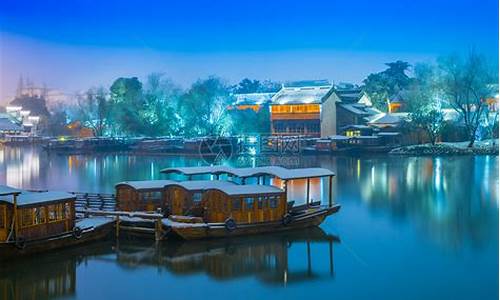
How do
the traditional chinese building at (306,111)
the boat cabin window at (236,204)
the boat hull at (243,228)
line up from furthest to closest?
the traditional chinese building at (306,111) → the boat cabin window at (236,204) → the boat hull at (243,228)

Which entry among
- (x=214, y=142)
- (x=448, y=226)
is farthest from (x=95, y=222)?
(x=214, y=142)

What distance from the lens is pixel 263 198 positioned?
900cm

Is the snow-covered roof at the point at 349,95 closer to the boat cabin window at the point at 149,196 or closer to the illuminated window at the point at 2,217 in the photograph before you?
the boat cabin window at the point at 149,196

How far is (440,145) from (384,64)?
152 inches

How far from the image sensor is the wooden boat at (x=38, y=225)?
25.0 ft

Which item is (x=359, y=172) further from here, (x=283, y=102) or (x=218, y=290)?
(x=218, y=290)

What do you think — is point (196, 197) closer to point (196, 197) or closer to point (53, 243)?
point (196, 197)

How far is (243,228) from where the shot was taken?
8.82 m

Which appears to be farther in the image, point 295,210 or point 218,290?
point 295,210

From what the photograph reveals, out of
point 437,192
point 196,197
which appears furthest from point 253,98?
point 196,197

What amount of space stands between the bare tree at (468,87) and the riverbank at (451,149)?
196 millimetres

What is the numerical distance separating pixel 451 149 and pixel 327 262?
1053 centimetres

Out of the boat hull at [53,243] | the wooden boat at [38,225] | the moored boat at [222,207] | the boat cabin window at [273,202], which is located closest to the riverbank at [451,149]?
the moored boat at [222,207]

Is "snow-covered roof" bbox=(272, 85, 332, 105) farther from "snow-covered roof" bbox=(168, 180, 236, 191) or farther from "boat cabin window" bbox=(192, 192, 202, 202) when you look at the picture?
"boat cabin window" bbox=(192, 192, 202, 202)
